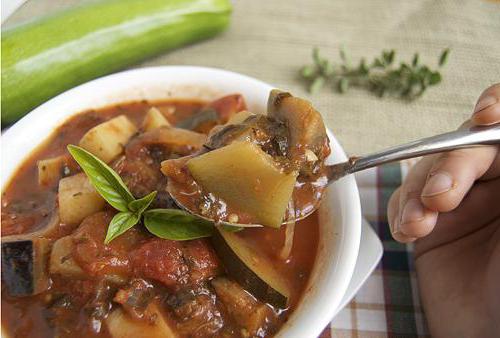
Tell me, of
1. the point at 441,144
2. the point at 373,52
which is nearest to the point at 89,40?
the point at 373,52

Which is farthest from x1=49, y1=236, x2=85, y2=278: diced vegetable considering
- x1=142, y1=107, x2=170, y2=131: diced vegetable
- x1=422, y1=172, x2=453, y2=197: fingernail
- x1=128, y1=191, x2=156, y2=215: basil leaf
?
x1=422, y1=172, x2=453, y2=197: fingernail

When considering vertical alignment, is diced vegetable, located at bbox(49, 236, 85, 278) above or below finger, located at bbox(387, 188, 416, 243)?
above

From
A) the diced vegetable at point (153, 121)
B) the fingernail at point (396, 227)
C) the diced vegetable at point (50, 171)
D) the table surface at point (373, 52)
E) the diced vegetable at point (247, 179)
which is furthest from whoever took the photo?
the table surface at point (373, 52)

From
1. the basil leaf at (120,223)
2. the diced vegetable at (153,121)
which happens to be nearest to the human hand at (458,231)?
the basil leaf at (120,223)

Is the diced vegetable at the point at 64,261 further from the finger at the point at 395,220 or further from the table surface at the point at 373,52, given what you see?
the table surface at the point at 373,52

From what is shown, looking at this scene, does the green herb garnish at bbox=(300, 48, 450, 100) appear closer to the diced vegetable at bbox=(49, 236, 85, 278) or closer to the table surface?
the table surface

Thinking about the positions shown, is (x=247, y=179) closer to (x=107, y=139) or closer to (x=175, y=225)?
(x=175, y=225)

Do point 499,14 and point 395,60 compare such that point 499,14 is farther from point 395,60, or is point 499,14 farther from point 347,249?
point 347,249

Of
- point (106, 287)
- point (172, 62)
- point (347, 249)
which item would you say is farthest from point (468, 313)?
point (172, 62)
